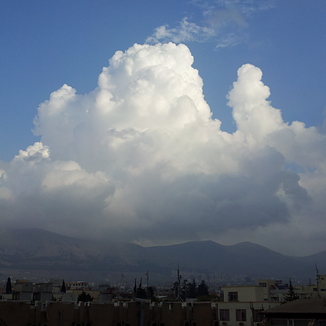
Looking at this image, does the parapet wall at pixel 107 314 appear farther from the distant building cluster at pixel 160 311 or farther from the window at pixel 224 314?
the window at pixel 224 314

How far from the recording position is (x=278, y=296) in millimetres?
91500

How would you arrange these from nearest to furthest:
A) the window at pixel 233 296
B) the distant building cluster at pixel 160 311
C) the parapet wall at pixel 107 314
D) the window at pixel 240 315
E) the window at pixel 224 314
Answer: the distant building cluster at pixel 160 311 → the parapet wall at pixel 107 314 → the window at pixel 240 315 → the window at pixel 224 314 → the window at pixel 233 296

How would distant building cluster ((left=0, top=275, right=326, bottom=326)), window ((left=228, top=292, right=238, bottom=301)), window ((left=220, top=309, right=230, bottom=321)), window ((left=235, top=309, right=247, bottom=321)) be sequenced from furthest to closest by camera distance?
window ((left=228, top=292, right=238, bottom=301))
window ((left=220, top=309, right=230, bottom=321))
window ((left=235, top=309, right=247, bottom=321))
distant building cluster ((left=0, top=275, right=326, bottom=326))

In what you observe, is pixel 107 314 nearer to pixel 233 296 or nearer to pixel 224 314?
pixel 224 314

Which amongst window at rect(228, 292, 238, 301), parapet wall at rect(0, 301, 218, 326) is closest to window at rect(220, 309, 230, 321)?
parapet wall at rect(0, 301, 218, 326)

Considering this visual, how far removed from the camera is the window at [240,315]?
52.8 m

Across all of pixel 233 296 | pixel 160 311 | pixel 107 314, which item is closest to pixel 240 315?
pixel 233 296

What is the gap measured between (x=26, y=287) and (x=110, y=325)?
1921cm

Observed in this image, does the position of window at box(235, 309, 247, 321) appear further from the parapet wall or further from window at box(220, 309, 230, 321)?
the parapet wall

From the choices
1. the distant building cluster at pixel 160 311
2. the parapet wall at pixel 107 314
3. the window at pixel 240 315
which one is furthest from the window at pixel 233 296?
the parapet wall at pixel 107 314

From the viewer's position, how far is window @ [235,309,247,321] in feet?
173

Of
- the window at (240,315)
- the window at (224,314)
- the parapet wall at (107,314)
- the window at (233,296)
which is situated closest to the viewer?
the parapet wall at (107,314)

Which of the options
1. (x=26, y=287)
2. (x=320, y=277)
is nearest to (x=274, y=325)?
(x=26, y=287)

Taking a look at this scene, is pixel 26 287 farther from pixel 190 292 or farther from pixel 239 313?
pixel 190 292
